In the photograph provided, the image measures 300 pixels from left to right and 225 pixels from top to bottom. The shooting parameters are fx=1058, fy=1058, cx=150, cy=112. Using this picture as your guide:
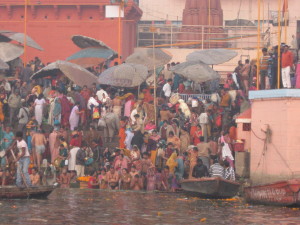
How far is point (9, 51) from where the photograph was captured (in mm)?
34719

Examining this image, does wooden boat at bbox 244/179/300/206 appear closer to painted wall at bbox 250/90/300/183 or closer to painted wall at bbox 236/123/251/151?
painted wall at bbox 250/90/300/183

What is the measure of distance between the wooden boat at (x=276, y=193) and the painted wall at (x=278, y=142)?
205 cm

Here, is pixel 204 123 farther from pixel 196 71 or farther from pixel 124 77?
pixel 124 77

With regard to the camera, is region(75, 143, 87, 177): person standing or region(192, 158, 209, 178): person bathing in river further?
region(75, 143, 87, 177): person standing

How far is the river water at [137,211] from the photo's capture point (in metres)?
20.5

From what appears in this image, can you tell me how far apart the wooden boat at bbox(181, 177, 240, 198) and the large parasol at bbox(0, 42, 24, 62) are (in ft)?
37.3

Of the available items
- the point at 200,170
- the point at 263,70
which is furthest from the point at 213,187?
the point at 263,70

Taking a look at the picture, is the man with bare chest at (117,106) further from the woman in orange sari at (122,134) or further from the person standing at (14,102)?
the person standing at (14,102)

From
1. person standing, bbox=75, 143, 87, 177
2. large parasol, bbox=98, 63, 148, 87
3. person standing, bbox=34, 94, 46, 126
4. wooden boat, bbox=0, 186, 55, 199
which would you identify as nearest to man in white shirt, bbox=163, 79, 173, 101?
large parasol, bbox=98, 63, 148, 87

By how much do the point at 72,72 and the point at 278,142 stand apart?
26.6ft

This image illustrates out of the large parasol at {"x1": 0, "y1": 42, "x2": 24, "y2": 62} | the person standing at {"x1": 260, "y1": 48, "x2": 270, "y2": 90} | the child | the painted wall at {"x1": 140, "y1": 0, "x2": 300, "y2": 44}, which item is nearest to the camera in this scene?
the person standing at {"x1": 260, "y1": 48, "x2": 270, "y2": 90}

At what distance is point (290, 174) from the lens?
1000 inches

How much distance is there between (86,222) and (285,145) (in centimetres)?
721

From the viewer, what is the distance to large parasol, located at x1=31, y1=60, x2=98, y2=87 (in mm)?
31516
